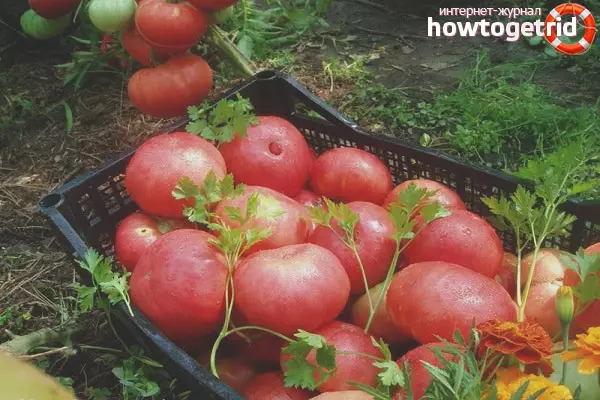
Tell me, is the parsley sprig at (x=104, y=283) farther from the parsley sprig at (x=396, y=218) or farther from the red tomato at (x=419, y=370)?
the red tomato at (x=419, y=370)

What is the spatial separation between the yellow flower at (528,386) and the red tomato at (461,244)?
0.37m

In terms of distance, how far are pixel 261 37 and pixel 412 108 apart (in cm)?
73

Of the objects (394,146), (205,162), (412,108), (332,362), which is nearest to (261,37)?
(412,108)

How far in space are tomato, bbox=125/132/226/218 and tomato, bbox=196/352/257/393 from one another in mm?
327

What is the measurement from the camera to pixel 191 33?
171 centimetres

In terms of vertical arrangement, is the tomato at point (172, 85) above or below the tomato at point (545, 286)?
above

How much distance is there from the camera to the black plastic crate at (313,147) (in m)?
1.09

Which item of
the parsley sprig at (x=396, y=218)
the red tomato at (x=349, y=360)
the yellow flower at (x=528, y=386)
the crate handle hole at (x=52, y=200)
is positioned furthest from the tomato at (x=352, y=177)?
the yellow flower at (x=528, y=386)

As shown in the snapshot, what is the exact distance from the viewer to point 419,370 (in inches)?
36.5

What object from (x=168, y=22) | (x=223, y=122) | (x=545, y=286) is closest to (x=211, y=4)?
(x=168, y=22)

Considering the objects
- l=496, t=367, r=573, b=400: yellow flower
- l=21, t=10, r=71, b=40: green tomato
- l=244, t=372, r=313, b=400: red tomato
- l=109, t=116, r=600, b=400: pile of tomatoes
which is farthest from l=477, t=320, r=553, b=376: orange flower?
l=21, t=10, r=71, b=40: green tomato

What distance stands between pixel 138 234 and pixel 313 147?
2.12 ft

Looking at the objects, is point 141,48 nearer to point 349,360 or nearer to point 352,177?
point 352,177

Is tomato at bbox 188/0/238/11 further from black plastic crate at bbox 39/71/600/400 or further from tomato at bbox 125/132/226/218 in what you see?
tomato at bbox 125/132/226/218
